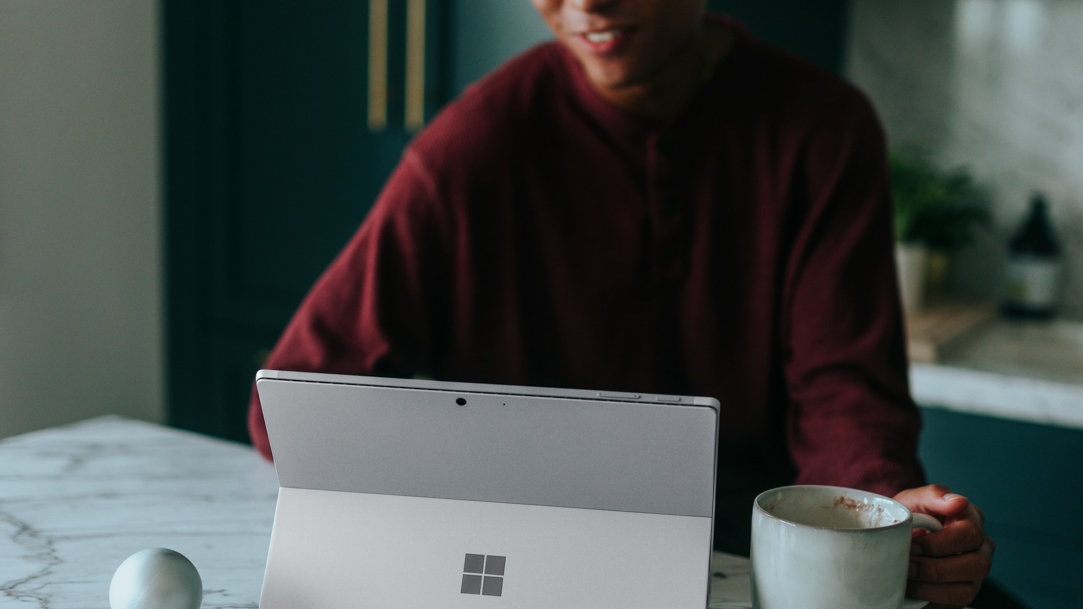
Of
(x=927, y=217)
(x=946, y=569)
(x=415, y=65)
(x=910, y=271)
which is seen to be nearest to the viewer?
(x=946, y=569)

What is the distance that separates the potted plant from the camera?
178 centimetres

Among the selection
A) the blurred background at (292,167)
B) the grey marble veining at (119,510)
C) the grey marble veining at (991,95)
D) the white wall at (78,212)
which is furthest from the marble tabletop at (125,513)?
the grey marble veining at (991,95)

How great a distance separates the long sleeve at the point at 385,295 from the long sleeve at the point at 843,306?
413 millimetres

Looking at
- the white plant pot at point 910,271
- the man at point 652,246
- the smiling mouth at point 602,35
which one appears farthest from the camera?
the white plant pot at point 910,271

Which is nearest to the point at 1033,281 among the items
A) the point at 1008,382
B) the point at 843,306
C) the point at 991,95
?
the point at 991,95

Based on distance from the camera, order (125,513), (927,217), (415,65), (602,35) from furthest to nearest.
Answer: (415,65) < (927,217) < (602,35) < (125,513)

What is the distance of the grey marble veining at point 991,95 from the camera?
74.0 inches

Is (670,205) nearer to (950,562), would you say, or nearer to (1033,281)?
(950,562)

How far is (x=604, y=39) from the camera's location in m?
0.92

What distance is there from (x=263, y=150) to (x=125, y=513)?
1.56 metres

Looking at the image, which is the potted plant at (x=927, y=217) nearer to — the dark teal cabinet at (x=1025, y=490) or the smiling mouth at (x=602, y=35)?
the dark teal cabinet at (x=1025, y=490)

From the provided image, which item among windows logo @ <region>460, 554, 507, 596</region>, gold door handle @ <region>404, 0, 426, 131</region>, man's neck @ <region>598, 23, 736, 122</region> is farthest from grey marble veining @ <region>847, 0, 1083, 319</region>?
windows logo @ <region>460, 554, 507, 596</region>

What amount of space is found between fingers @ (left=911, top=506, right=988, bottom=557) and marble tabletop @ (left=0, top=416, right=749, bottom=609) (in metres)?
0.13

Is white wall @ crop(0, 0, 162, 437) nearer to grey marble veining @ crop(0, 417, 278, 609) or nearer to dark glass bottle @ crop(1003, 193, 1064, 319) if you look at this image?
grey marble veining @ crop(0, 417, 278, 609)
